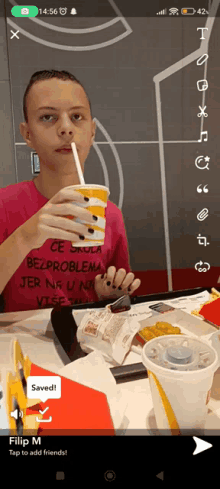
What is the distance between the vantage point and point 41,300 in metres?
0.82

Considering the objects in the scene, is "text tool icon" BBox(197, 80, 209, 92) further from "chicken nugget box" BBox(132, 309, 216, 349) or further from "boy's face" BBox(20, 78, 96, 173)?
"chicken nugget box" BBox(132, 309, 216, 349)

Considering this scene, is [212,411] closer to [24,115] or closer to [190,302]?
[190,302]

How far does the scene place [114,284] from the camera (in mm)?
799

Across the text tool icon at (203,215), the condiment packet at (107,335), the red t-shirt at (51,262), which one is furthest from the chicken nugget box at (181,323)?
the text tool icon at (203,215)

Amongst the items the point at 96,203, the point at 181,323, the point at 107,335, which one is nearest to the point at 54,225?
the point at 96,203

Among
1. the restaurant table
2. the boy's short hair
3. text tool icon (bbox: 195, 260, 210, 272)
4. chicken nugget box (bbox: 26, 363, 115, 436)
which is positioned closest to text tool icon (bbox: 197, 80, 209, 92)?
the boy's short hair

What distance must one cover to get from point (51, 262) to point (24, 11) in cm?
49

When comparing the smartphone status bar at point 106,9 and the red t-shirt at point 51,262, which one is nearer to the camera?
the smartphone status bar at point 106,9

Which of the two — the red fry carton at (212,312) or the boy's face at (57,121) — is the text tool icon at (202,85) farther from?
the red fry carton at (212,312)

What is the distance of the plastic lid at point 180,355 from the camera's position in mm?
426

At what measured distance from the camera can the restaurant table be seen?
0.46 m

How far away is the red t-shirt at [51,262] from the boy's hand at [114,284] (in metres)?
0.01

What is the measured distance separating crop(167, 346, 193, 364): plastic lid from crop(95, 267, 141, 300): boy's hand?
244 mm
